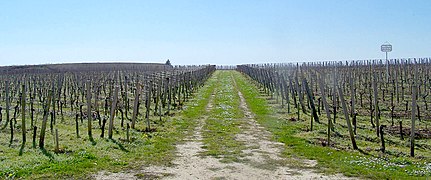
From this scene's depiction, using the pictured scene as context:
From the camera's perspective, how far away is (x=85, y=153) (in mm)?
10844

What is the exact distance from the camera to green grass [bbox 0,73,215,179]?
30.7 feet

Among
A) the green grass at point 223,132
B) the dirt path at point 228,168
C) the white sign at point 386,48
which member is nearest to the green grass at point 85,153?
the dirt path at point 228,168

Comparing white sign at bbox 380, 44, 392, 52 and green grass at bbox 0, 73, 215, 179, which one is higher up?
white sign at bbox 380, 44, 392, 52

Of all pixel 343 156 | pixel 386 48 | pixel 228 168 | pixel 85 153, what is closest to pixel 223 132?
pixel 343 156

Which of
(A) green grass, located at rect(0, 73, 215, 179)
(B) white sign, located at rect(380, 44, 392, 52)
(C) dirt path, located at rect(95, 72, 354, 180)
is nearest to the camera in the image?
(C) dirt path, located at rect(95, 72, 354, 180)

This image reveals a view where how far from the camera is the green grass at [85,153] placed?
30.7 ft

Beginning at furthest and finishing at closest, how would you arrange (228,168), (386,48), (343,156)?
1. (386,48)
2. (343,156)
3. (228,168)

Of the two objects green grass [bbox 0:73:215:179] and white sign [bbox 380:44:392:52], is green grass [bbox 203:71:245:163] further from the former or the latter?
white sign [bbox 380:44:392:52]

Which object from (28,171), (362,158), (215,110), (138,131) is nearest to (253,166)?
(362,158)

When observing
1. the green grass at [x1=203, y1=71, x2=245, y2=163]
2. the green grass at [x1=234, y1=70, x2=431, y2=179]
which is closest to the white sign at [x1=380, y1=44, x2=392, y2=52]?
the green grass at [x1=203, y1=71, x2=245, y2=163]

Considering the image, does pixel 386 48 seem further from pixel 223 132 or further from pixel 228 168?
pixel 228 168

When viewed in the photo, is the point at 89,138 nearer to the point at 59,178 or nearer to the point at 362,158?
the point at 59,178

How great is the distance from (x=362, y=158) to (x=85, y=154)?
21.6 ft

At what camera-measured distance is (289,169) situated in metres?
9.67
